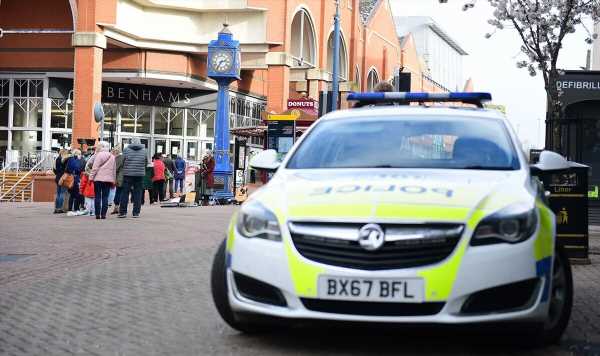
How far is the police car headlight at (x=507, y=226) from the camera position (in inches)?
197

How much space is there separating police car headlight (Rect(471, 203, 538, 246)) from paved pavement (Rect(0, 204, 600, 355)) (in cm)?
54

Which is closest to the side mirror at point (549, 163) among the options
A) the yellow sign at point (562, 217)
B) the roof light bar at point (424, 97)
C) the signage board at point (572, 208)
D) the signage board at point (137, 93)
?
the roof light bar at point (424, 97)

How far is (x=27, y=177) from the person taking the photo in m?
37.7

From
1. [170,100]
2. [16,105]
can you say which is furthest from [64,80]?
[170,100]

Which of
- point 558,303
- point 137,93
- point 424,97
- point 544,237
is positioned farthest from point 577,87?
point 137,93

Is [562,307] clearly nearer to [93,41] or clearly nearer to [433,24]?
[93,41]

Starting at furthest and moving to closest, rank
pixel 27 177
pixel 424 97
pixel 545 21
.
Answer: pixel 27 177
pixel 545 21
pixel 424 97

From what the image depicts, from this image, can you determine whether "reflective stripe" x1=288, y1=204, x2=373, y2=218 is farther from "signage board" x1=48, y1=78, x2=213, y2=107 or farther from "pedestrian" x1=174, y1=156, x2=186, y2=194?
"signage board" x1=48, y1=78, x2=213, y2=107

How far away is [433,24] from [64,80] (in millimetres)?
82426

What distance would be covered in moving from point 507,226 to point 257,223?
55.2 inches

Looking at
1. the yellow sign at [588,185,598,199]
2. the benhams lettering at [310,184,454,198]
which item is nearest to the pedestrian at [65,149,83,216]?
the yellow sign at [588,185,598,199]

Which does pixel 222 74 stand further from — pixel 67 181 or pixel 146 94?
pixel 146 94

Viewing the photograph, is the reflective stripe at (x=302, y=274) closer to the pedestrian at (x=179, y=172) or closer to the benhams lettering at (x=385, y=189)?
the benhams lettering at (x=385, y=189)

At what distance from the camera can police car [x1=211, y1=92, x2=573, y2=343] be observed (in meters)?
4.97
